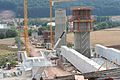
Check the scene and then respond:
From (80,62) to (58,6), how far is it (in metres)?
130

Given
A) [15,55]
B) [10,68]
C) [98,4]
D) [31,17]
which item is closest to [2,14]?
[31,17]

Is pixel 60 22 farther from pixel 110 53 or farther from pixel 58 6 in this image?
pixel 58 6

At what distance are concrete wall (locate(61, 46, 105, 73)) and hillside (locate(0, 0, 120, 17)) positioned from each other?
108772 millimetres

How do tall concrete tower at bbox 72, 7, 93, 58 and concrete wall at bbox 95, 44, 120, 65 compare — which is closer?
concrete wall at bbox 95, 44, 120, 65

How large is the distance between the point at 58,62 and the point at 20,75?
5837 millimetres

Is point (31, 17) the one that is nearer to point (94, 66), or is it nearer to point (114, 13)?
point (114, 13)

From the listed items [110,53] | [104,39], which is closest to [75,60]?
[110,53]

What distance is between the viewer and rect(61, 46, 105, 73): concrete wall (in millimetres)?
32688

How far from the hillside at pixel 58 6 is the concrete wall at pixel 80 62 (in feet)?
357

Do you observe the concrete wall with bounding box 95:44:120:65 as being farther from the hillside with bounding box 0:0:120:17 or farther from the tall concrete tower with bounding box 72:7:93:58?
the hillside with bounding box 0:0:120:17

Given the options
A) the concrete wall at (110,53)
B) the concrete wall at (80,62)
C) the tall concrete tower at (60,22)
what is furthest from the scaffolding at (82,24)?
the tall concrete tower at (60,22)

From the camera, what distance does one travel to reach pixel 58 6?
166 metres

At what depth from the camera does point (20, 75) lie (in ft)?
135

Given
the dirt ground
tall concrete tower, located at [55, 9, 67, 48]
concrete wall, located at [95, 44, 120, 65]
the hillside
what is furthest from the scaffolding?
the hillside
